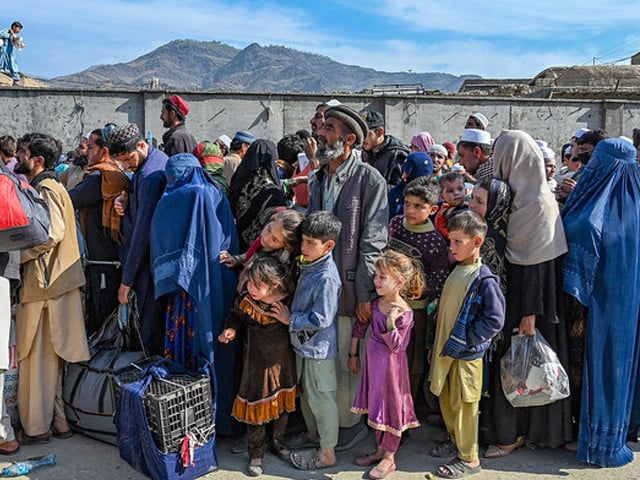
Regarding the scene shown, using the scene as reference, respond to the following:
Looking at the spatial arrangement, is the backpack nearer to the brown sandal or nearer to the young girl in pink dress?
the young girl in pink dress

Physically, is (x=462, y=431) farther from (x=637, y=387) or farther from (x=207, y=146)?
(x=207, y=146)

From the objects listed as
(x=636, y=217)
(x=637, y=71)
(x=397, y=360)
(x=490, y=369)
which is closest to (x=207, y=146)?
(x=397, y=360)

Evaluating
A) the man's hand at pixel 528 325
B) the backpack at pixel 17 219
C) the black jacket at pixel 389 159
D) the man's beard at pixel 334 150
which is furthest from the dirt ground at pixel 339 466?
the black jacket at pixel 389 159

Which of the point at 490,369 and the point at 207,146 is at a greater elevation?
the point at 207,146

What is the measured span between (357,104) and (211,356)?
50.3 ft

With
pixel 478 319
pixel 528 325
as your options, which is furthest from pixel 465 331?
pixel 528 325

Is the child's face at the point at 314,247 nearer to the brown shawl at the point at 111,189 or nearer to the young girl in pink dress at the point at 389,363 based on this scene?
the young girl in pink dress at the point at 389,363

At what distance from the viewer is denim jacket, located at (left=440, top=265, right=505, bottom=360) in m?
3.51

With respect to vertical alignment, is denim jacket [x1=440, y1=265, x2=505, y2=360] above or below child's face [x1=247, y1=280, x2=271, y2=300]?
below

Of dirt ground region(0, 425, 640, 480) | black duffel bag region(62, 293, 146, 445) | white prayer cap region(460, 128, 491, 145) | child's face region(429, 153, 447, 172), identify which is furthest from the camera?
child's face region(429, 153, 447, 172)

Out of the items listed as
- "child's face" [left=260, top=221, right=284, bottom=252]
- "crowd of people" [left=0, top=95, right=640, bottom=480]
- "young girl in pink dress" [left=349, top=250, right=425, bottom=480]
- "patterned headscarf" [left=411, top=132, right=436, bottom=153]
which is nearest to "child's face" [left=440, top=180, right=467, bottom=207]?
"crowd of people" [left=0, top=95, right=640, bottom=480]

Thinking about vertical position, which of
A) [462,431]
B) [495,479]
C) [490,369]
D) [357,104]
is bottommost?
[495,479]

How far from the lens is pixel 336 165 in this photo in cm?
395

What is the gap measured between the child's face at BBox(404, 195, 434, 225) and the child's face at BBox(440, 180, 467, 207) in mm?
342
